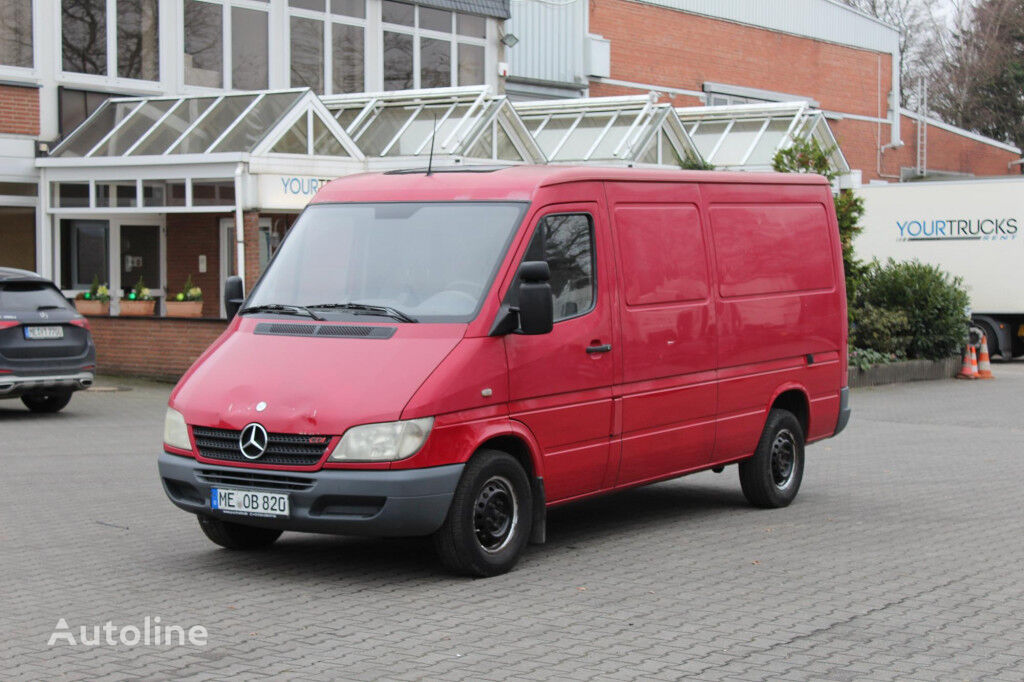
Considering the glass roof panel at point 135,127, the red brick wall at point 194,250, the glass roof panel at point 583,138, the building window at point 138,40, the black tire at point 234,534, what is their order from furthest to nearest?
the glass roof panel at point 583,138, the red brick wall at point 194,250, the building window at point 138,40, the glass roof panel at point 135,127, the black tire at point 234,534

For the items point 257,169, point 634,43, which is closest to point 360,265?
point 257,169

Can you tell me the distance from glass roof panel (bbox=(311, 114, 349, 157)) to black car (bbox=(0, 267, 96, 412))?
5831 millimetres

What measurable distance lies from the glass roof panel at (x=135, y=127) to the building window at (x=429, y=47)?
656cm

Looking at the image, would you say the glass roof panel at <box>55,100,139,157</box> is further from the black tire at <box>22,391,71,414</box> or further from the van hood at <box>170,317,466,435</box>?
the van hood at <box>170,317,466,435</box>

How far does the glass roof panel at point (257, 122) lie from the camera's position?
20.5 metres

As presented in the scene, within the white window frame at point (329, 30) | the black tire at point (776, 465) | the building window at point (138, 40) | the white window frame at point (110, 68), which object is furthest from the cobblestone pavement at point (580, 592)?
the white window frame at point (329, 30)

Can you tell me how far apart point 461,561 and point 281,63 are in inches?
797

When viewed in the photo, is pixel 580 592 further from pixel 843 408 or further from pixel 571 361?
pixel 843 408

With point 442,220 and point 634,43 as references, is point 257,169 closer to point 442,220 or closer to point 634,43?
point 442,220

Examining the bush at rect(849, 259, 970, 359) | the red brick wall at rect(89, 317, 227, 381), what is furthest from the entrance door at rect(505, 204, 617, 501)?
the bush at rect(849, 259, 970, 359)

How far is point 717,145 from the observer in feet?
96.5

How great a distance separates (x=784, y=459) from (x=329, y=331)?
418cm

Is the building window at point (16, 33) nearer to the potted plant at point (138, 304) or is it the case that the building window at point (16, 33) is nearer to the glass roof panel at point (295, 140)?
the potted plant at point (138, 304)

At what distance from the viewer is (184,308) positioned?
21.3 m
